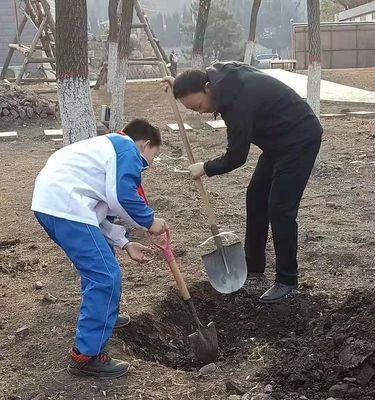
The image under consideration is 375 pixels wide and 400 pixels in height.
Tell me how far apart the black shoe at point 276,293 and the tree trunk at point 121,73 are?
6.77 metres

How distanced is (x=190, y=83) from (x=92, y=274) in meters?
1.30

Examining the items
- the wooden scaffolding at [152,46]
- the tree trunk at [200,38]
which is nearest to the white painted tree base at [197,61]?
the tree trunk at [200,38]

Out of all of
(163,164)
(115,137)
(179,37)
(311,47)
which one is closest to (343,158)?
(311,47)

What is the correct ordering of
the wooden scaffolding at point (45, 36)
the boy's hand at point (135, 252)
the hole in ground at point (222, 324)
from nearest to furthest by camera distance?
the boy's hand at point (135, 252) < the hole in ground at point (222, 324) < the wooden scaffolding at point (45, 36)

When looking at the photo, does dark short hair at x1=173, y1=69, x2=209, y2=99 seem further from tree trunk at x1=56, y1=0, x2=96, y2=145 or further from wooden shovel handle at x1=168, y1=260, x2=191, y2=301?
tree trunk at x1=56, y1=0, x2=96, y2=145

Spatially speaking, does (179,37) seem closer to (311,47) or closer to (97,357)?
(311,47)

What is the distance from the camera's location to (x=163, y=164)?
914cm

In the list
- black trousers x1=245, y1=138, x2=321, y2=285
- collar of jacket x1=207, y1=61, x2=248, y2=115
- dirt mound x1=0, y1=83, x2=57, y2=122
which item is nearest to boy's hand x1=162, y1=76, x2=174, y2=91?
collar of jacket x1=207, y1=61, x2=248, y2=115

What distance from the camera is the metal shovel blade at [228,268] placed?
436 cm

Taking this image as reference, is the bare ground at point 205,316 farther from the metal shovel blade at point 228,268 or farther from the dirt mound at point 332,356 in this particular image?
the metal shovel blade at point 228,268

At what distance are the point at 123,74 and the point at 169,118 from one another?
2738mm

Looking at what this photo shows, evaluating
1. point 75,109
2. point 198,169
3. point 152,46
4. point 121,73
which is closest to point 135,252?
point 198,169

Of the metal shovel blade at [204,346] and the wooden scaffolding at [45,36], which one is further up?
the wooden scaffolding at [45,36]

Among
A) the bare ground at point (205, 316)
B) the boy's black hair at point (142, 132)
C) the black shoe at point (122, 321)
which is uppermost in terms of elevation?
the boy's black hair at point (142, 132)
